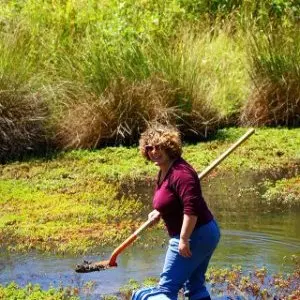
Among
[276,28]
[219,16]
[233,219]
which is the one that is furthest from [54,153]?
[219,16]

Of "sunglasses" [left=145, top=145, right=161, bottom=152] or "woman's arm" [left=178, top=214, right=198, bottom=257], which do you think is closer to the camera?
"woman's arm" [left=178, top=214, right=198, bottom=257]

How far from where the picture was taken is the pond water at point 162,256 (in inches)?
313

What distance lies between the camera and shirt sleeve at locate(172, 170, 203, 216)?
6.01m

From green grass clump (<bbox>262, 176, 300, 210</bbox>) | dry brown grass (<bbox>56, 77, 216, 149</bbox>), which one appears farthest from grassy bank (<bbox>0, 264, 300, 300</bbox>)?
dry brown grass (<bbox>56, 77, 216, 149</bbox>)

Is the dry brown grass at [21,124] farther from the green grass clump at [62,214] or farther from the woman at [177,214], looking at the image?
the woman at [177,214]

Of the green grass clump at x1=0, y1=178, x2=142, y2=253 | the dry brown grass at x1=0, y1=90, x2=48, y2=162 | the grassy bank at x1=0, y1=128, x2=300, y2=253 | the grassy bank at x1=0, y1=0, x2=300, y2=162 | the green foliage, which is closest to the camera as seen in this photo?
the green foliage

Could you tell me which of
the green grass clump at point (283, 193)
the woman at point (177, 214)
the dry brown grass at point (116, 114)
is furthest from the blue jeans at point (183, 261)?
the dry brown grass at point (116, 114)

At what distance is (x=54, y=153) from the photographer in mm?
14078

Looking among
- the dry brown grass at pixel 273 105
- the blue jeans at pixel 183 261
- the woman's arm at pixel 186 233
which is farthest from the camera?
the dry brown grass at pixel 273 105

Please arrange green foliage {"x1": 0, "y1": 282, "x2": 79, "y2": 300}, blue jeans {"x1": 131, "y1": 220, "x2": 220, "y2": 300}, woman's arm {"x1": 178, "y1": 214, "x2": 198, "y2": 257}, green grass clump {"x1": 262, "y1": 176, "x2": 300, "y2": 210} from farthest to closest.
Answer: green grass clump {"x1": 262, "y1": 176, "x2": 300, "y2": 210} → green foliage {"x1": 0, "y1": 282, "x2": 79, "y2": 300} → blue jeans {"x1": 131, "y1": 220, "x2": 220, "y2": 300} → woman's arm {"x1": 178, "y1": 214, "x2": 198, "y2": 257}

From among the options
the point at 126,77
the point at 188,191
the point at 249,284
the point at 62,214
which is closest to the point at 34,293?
the point at 249,284

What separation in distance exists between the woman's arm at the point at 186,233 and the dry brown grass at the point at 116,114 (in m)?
8.26

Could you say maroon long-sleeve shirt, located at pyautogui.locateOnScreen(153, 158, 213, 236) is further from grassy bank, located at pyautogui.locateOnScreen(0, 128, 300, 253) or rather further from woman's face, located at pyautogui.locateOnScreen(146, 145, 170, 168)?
grassy bank, located at pyautogui.locateOnScreen(0, 128, 300, 253)

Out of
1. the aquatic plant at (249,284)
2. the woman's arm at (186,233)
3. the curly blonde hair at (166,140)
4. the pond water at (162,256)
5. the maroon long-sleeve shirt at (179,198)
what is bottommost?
the pond water at (162,256)
